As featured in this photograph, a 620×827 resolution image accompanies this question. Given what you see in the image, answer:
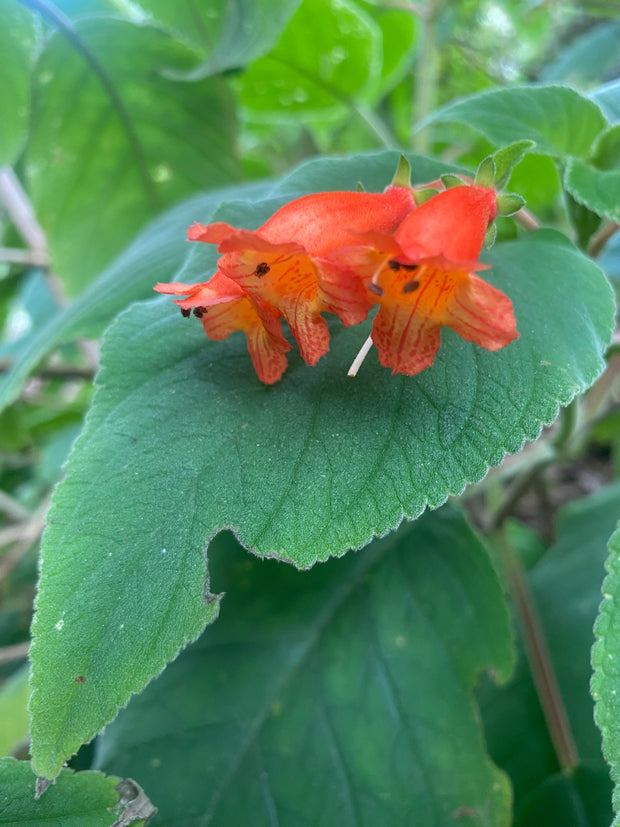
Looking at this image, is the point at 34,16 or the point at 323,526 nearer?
the point at 323,526

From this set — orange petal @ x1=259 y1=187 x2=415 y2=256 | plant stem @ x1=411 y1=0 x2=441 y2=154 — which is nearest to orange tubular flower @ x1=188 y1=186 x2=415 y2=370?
orange petal @ x1=259 y1=187 x2=415 y2=256

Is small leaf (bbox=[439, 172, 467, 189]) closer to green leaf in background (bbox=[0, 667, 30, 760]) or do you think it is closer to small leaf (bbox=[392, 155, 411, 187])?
small leaf (bbox=[392, 155, 411, 187])

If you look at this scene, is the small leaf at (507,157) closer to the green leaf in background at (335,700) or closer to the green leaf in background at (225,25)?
the green leaf in background at (335,700)

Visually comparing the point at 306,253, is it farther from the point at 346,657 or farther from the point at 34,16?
the point at 34,16

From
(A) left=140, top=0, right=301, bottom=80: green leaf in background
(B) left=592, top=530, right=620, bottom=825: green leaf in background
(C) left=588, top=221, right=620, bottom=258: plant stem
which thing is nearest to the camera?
(B) left=592, top=530, right=620, bottom=825: green leaf in background

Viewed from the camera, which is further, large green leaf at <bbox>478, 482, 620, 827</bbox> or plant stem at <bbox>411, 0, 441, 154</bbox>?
plant stem at <bbox>411, 0, 441, 154</bbox>

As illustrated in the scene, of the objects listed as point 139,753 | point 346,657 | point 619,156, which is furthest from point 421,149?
point 139,753
